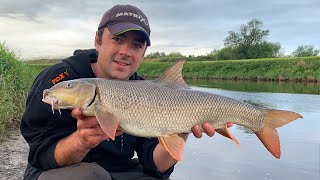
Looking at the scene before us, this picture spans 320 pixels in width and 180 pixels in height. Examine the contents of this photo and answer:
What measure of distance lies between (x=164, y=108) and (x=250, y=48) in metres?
55.0

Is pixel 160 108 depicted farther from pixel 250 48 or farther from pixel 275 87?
pixel 250 48

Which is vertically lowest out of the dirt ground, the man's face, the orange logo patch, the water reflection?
the water reflection

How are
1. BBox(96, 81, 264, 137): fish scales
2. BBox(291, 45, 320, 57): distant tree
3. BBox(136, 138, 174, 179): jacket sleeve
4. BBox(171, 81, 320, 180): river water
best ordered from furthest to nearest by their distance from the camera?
BBox(291, 45, 320, 57): distant tree
BBox(171, 81, 320, 180): river water
BBox(136, 138, 174, 179): jacket sleeve
BBox(96, 81, 264, 137): fish scales

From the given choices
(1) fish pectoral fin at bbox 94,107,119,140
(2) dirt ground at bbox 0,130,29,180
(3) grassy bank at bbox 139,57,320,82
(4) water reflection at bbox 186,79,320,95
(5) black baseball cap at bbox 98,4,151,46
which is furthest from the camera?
(3) grassy bank at bbox 139,57,320,82

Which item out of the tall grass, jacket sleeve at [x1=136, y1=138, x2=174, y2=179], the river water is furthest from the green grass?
jacket sleeve at [x1=136, y1=138, x2=174, y2=179]

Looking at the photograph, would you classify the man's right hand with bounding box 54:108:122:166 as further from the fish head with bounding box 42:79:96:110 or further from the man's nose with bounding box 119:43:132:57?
the man's nose with bounding box 119:43:132:57

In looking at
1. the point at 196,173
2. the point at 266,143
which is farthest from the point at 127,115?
the point at 196,173

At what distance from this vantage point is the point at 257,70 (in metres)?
35.2

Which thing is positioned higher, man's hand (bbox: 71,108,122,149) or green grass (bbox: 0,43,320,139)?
man's hand (bbox: 71,108,122,149)

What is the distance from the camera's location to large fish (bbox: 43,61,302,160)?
2143 mm

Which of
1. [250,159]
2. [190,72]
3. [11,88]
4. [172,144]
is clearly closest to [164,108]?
[172,144]

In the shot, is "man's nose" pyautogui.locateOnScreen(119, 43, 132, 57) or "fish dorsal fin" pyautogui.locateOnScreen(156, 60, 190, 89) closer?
"fish dorsal fin" pyautogui.locateOnScreen(156, 60, 190, 89)

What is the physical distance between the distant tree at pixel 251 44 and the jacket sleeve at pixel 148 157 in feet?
174

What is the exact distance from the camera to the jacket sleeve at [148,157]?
286 cm
